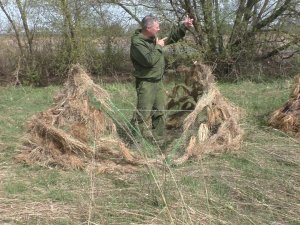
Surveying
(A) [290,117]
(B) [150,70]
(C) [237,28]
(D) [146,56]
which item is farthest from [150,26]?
(C) [237,28]

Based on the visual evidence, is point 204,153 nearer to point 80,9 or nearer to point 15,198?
point 15,198

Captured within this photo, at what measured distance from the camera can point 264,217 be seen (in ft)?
13.7

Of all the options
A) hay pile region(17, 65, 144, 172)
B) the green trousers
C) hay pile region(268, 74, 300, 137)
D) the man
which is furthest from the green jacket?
hay pile region(268, 74, 300, 137)

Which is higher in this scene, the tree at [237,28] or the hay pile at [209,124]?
the tree at [237,28]

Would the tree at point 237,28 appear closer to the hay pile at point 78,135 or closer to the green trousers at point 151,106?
the green trousers at point 151,106

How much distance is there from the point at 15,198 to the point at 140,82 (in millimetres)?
2646

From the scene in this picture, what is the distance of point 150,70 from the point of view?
6.68 m

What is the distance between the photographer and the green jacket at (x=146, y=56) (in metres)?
6.46

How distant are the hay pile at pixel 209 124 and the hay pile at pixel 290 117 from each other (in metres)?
0.57

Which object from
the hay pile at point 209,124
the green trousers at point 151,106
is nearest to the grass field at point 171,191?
the hay pile at point 209,124

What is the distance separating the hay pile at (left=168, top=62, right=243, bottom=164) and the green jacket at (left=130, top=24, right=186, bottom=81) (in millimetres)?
683

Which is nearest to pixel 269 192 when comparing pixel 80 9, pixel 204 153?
pixel 204 153

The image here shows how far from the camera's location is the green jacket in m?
6.46

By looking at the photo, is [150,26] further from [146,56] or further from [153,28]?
[146,56]
